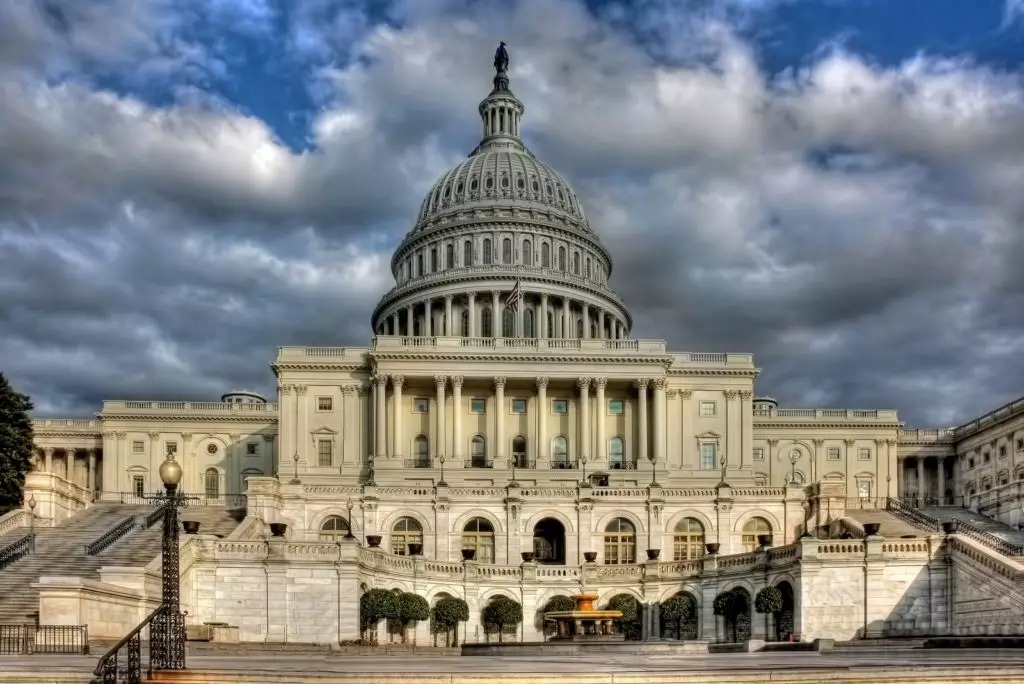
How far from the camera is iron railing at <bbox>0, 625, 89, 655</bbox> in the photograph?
31.5 m

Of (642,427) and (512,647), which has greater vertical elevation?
(642,427)

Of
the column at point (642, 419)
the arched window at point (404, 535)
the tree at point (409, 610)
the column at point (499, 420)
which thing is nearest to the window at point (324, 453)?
the column at point (499, 420)

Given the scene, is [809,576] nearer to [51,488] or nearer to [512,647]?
[512,647]

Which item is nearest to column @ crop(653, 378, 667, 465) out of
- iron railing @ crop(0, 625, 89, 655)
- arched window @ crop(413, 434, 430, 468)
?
arched window @ crop(413, 434, 430, 468)

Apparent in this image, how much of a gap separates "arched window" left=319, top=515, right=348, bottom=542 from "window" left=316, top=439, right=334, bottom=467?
2740 cm

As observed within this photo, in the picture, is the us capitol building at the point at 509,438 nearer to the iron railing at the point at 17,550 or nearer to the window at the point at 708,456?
the window at the point at 708,456

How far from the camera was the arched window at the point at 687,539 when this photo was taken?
66750mm

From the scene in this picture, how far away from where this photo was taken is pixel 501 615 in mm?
56031

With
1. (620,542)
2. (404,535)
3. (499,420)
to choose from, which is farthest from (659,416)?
(404,535)

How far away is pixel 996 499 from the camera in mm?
89500

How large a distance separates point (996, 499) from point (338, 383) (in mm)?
54267

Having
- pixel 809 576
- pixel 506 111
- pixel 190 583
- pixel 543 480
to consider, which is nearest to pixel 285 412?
pixel 543 480

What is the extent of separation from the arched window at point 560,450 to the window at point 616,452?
3.58 meters

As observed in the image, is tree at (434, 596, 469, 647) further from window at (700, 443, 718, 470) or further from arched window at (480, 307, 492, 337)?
arched window at (480, 307, 492, 337)
